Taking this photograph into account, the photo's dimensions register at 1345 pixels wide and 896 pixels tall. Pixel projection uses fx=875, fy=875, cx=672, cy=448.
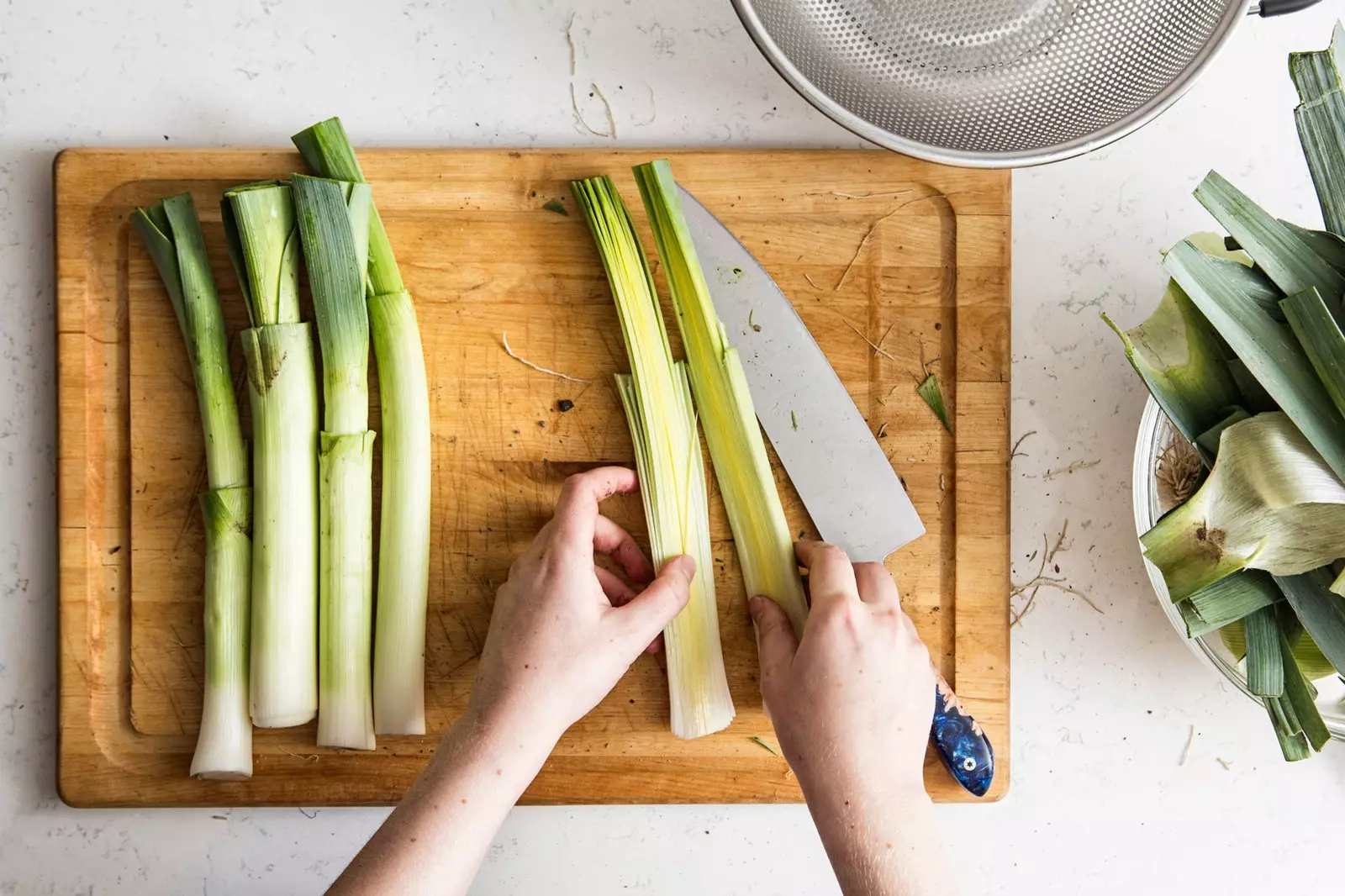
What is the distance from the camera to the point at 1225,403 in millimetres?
1161

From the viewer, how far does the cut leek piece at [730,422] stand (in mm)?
1341

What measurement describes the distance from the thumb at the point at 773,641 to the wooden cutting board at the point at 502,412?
0.08 m

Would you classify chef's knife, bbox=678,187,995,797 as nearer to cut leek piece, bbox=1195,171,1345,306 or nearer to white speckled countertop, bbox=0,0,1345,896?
white speckled countertop, bbox=0,0,1345,896

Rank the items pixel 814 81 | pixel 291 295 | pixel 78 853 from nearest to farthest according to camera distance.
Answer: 1. pixel 814 81
2. pixel 291 295
3. pixel 78 853

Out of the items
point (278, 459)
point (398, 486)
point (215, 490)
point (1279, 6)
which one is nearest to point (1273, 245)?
point (1279, 6)

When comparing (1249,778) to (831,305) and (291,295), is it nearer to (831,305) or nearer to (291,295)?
(831,305)

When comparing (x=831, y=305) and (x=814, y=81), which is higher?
(x=814, y=81)

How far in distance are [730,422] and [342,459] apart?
59cm

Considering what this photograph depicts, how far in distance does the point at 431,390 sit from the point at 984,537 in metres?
0.91

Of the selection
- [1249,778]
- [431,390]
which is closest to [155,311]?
[431,390]

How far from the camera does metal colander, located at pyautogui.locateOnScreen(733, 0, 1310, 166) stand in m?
1.02

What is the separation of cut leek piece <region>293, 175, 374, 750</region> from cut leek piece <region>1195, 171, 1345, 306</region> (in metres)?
1.18

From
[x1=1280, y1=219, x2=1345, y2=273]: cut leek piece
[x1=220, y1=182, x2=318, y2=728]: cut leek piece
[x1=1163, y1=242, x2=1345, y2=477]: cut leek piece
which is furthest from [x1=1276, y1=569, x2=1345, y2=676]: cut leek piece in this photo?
[x1=220, y1=182, x2=318, y2=728]: cut leek piece

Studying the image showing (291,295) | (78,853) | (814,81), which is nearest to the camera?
(814,81)
